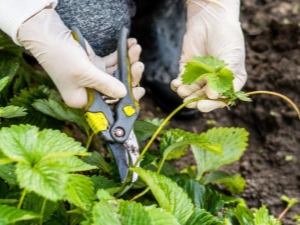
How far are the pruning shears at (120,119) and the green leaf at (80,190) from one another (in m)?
0.21

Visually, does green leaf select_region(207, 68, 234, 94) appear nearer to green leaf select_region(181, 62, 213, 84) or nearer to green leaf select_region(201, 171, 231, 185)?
green leaf select_region(181, 62, 213, 84)

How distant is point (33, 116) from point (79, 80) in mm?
207

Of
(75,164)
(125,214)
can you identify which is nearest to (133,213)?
(125,214)

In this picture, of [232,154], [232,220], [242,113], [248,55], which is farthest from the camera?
[248,55]

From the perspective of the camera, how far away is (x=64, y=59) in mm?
1073

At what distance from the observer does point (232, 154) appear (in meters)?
1.23

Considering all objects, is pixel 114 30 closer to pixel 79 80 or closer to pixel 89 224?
pixel 79 80

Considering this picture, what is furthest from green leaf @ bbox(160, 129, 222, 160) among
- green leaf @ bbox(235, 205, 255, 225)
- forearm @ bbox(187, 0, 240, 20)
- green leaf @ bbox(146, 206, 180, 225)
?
forearm @ bbox(187, 0, 240, 20)

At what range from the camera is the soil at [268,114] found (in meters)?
1.44

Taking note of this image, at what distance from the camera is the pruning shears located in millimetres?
1055

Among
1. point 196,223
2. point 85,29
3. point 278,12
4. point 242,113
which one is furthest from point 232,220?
point 278,12

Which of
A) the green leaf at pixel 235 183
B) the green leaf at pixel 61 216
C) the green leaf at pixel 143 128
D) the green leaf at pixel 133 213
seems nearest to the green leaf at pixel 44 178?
the green leaf at pixel 133 213

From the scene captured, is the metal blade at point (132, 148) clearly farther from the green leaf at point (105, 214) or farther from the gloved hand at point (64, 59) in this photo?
the green leaf at point (105, 214)

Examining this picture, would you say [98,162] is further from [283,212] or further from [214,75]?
[283,212]
